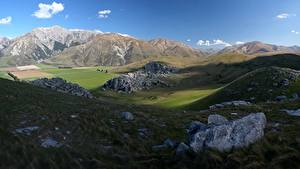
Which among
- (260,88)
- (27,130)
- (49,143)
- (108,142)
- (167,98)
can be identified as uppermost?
(27,130)

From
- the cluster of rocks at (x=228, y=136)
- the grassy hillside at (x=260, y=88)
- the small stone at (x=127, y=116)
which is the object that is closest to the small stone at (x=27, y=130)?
the small stone at (x=127, y=116)

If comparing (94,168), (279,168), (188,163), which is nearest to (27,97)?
(94,168)

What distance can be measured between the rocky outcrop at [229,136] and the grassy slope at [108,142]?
61 centimetres

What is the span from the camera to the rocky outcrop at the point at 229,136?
69.0ft

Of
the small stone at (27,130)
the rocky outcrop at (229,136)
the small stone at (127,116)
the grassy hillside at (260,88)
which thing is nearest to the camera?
the rocky outcrop at (229,136)

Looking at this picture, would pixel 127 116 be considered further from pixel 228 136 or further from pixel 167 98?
pixel 167 98

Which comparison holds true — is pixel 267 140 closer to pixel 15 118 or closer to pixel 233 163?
pixel 233 163

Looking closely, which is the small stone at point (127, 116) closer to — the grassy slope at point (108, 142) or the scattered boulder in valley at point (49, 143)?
the grassy slope at point (108, 142)

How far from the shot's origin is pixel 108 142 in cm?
2733

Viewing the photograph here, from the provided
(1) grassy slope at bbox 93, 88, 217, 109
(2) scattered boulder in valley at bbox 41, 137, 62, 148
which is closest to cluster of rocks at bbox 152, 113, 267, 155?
(2) scattered boulder in valley at bbox 41, 137, 62, 148

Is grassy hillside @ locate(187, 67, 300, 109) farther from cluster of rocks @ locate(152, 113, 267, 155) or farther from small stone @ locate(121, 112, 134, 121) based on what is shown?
cluster of rocks @ locate(152, 113, 267, 155)

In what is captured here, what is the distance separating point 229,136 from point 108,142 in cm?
990

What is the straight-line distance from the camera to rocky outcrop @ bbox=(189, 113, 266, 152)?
2103cm

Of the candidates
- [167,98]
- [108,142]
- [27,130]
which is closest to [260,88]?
[167,98]
